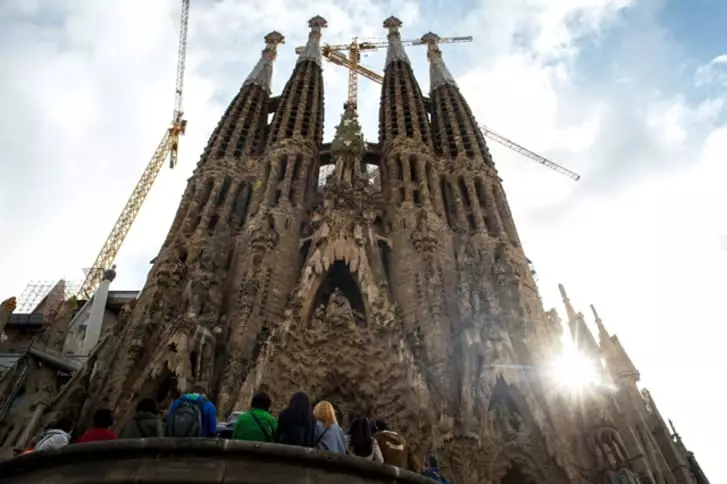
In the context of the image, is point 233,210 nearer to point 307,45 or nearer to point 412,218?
point 412,218

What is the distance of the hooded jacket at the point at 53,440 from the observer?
5.28m

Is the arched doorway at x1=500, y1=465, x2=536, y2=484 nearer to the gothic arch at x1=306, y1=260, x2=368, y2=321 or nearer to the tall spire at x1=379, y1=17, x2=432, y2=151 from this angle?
the gothic arch at x1=306, y1=260, x2=368, y2=321

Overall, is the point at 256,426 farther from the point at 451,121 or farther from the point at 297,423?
the point at 451,121

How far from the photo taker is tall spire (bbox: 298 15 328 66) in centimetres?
3175

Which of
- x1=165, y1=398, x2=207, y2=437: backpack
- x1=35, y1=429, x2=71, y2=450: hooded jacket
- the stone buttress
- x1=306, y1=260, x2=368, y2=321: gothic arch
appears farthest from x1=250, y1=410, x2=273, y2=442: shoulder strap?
x1=306, y1=260, x2=368, y2=321: gothic arch

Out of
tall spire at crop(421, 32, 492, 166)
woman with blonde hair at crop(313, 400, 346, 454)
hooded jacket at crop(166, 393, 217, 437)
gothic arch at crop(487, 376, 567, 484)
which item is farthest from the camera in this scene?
tall spire at crop(421, 32, 492, 166)

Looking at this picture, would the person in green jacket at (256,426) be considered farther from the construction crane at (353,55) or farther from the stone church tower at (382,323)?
the construction crane at (353,55)

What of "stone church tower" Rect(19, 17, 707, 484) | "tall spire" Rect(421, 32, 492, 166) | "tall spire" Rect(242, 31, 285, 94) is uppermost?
"tall spire" Rect(242, 31, 285, 94)

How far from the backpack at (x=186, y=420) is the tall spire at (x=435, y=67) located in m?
27.7

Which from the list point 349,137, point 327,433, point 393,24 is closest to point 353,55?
point 393,24

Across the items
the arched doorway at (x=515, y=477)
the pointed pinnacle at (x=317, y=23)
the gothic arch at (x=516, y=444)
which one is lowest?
the arched doorway at (x=515, y=477)

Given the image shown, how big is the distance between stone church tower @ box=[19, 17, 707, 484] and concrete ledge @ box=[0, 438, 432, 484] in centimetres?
715

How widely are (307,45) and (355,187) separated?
17994mm

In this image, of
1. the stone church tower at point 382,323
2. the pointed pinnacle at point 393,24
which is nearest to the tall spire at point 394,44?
the pointed pinnacle at point 393,24
